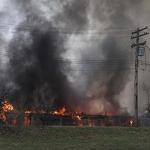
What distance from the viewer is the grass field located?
1948 centimetres

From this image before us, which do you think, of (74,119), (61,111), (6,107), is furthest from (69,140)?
(61,111)

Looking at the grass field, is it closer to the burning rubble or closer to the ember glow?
the ember glow

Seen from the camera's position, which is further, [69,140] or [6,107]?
[6,107]

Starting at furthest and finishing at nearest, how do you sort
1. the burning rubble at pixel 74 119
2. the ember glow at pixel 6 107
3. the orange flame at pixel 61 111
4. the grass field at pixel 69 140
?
the orange flame at pixel 61 111, the burning rubble at pixel 74 119, the ember glow at pixel 6 107, the grass field at pixel 69 140

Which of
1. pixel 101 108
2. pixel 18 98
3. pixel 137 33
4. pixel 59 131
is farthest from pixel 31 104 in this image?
pixel 59 131

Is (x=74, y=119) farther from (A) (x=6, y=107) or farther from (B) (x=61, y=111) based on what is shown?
(A) (x=6, y=107)

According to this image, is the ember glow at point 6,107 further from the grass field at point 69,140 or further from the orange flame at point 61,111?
the orange flame at point 61,111

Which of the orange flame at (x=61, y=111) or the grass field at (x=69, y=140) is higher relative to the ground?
the orange flame at (x=61, y=111)

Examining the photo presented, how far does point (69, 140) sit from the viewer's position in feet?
74.1

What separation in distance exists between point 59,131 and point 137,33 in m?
24.0

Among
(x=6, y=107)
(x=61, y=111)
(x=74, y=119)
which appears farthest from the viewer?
(x=61, y=111)

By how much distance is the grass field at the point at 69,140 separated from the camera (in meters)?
19.5

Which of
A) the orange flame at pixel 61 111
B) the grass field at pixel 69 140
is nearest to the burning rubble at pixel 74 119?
the orange flame at pixel 61 111

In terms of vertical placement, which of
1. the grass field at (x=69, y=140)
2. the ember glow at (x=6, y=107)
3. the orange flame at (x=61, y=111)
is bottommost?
the grass field at (x=69, y=140)
